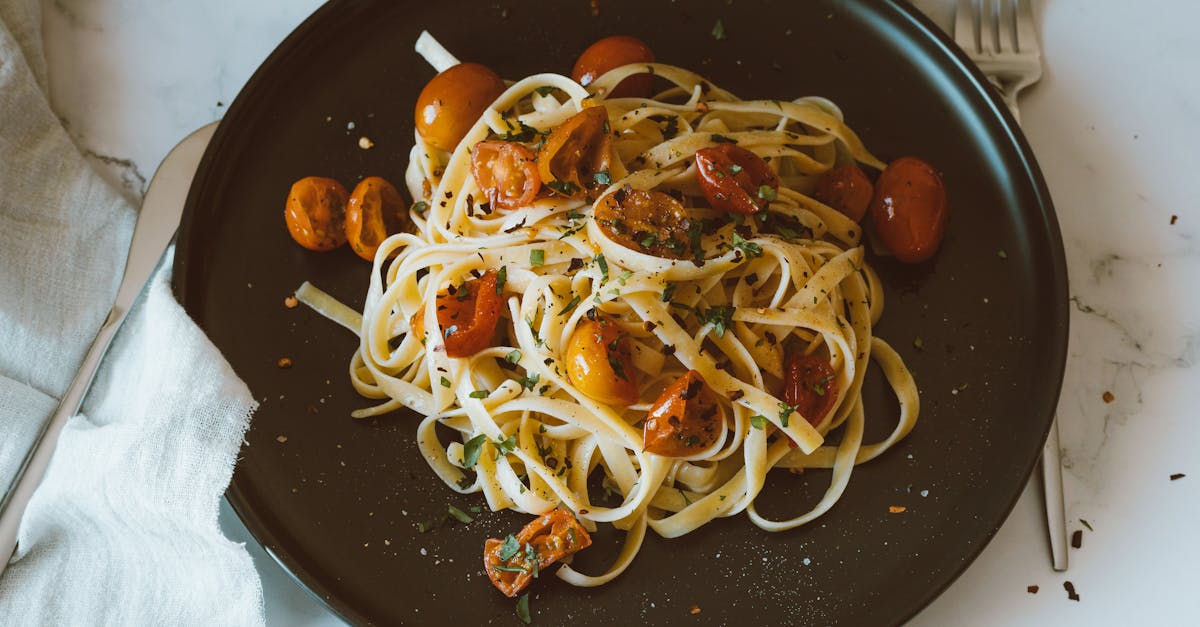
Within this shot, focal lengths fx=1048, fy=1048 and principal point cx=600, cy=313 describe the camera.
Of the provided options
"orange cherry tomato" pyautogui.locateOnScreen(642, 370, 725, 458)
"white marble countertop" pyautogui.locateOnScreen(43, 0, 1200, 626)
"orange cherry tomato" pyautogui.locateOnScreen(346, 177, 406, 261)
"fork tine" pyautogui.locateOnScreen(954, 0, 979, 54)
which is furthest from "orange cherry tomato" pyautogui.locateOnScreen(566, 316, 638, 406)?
"fork tine" pyautogui.locateOnScreen(954, 0, 979, 54)

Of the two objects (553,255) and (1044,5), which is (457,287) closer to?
Result: (553,255)

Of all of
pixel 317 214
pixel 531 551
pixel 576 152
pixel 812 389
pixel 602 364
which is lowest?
pixel 531 551

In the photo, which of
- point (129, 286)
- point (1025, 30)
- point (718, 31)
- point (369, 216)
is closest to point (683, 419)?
point (369, 216)

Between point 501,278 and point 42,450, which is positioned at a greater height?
point 501,278

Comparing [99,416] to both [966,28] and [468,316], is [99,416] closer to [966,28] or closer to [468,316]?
[468,316]

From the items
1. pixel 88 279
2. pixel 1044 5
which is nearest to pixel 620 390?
pixel 88 279

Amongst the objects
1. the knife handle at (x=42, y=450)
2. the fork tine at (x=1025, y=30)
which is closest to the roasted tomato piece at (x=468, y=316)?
the knife handle at (x=42, y=450)
